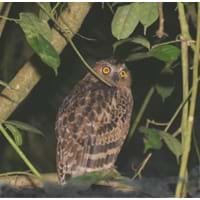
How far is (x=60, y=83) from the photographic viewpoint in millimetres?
3824

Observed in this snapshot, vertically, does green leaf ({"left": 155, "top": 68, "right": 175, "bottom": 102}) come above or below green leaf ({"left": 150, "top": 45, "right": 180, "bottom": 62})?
below

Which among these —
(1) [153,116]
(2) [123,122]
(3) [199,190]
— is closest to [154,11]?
(3) [199,190]

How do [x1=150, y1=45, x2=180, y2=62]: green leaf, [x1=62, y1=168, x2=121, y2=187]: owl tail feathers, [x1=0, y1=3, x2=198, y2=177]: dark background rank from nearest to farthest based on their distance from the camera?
[x1=62, y1=168, x2=121, y2=187]: owl tail feathers → [x1=150, y1=45, x2=180, y2=62]: green leaf → [x1=0, y1=3, x2=198, y2=177]: dark background

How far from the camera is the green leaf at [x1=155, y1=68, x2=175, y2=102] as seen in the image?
9.14 feet

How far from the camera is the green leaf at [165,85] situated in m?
2.79

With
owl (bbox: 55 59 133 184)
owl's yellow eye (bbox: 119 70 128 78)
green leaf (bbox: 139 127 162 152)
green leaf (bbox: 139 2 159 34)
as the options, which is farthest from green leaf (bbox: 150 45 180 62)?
owl's yellow eye (bbox: 119 70 128 78)

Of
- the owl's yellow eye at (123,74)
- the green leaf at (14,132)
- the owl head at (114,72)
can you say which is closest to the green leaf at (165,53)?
the green leaf at (14,132)

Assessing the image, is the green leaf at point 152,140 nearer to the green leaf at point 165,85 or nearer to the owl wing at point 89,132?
the green leaf at point 165,85

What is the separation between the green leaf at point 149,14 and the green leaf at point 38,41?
0.26 meters

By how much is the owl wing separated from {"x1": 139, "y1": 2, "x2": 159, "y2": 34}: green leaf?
128 cm

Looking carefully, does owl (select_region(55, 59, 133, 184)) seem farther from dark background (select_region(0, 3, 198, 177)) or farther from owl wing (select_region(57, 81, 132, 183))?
dark background (select_region(0, 3, 198, 177))

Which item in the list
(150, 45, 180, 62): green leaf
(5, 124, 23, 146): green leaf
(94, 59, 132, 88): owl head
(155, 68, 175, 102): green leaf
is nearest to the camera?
(150, 45, 180, 62): green leaf

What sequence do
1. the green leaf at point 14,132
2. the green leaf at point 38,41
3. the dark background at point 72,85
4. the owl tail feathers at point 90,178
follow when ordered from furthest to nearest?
the dark background at point 72,85
the green leaf at point 14,132
the green leaf at point 38,41
the owl tail feathers at point 90,178

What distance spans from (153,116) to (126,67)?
31 cm
